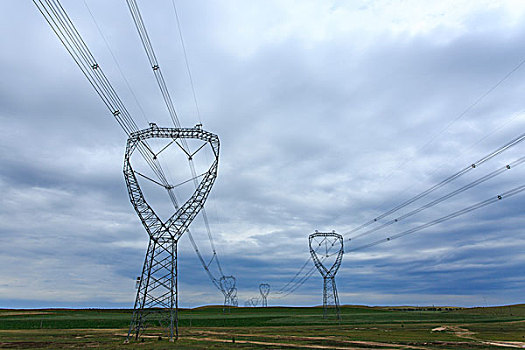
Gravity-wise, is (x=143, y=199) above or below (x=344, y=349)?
above

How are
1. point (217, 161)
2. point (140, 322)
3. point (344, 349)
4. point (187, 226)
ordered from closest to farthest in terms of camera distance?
point (344, 349), point (140, 322), point (187, 226), point (217, 161)

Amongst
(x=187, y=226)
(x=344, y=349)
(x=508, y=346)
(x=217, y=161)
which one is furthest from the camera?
(x=217, y=161)

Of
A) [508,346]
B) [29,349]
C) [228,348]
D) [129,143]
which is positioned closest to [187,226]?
[129,143]

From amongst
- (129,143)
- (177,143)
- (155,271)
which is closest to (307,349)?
(155,271)

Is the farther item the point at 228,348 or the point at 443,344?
the point at 443,344

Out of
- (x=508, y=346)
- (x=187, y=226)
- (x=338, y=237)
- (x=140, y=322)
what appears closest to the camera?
(x=508, y=346)

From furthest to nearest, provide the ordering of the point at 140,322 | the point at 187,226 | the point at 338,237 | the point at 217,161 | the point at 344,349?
the point at 338,237, the point at 217,161, the point at 187,226, the point at 140,322, the point at 344,349

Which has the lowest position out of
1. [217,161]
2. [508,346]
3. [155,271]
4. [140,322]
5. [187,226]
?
[508,346]

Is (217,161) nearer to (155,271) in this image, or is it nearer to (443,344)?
(155,271)

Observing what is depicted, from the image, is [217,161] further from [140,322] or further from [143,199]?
[140,322]
